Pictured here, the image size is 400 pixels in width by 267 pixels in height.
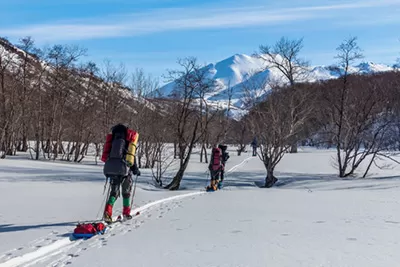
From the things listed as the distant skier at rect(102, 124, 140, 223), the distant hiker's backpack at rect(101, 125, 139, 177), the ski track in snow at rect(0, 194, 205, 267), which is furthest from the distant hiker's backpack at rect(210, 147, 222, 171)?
the ski track in snow at rect(0, 194, 205, 267)

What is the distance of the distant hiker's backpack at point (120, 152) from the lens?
25.2 ft

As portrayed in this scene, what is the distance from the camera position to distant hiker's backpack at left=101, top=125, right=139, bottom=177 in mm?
7691

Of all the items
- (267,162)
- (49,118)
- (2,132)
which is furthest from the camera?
(49,118)

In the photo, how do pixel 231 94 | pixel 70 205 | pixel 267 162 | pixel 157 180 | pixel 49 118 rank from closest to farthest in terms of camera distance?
1. pixel 70 205
2. pixel 157 180
3. pixel 267 162
4. pixel 49 118
5. pixel 231 94

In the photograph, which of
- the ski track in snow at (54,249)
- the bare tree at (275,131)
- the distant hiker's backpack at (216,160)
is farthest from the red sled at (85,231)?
the bare tree at (275,131)

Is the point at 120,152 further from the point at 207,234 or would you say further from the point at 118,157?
the point at 207,234

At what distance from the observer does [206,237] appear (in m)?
6.21

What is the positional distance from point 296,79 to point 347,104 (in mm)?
15434

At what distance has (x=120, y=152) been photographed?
7.67m

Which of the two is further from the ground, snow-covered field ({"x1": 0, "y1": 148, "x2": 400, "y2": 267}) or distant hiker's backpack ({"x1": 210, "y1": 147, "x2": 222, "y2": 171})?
distant hiker's backpack ({"x1": 210, "y1": 147, "x2": 222, "y2": 171})

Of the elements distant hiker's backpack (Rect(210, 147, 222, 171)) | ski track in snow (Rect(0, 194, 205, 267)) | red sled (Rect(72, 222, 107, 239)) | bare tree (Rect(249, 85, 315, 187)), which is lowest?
ski track in snow (Rect(0, 194, 205, 267))

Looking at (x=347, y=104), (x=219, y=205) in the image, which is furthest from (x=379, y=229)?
(x=347, y=104)

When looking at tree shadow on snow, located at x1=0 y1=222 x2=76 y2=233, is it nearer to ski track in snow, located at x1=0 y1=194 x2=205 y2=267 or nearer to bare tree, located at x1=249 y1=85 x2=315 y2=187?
ski track in snow, located at x1=0 y1=194 x2=205 y2=267

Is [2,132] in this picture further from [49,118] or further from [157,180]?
[157,180]
